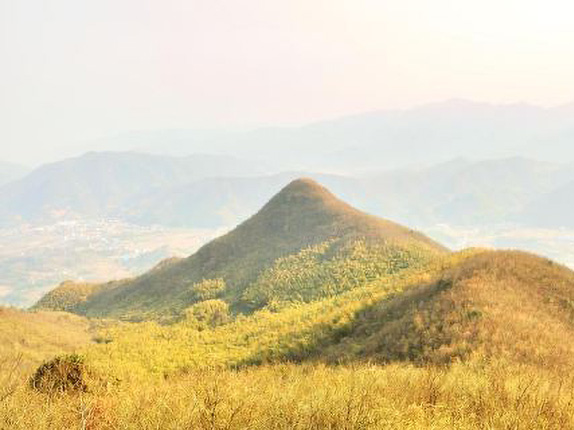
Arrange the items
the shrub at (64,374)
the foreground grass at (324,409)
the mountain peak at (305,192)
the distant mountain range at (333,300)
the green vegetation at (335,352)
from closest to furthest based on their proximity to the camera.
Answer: the foreground grass at (324,409) < the green vegetation at (335,352) < the shrub at (64,374) < the distant mountain range at (333,300) < the mountain peak at (305,192)

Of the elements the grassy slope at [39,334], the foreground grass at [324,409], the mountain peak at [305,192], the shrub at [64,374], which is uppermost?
the mountain peak at [305,192]

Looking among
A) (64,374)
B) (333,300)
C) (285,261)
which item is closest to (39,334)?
(333,300)

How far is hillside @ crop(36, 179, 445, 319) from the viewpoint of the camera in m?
49.1

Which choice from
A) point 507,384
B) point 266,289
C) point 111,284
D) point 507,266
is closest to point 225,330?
point 266,289

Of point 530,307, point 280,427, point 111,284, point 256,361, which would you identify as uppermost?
point 280,427

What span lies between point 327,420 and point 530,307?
17.2 m

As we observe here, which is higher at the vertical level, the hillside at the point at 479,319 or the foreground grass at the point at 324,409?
the foreground grass at the point at 324,409

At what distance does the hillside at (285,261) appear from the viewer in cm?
4909

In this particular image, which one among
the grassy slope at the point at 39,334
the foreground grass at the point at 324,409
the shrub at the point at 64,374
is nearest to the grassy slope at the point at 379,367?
the foreground grass at the point at 324,409

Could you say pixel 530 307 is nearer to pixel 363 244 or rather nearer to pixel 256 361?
pixel 256 361

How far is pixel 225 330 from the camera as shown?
126 ft

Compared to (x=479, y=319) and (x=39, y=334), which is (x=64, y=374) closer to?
(x=479, y=319)

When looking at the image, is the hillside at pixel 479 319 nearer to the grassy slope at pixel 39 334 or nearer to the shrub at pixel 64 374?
the shrub at pixel 64 374

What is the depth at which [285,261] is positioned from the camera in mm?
59906
